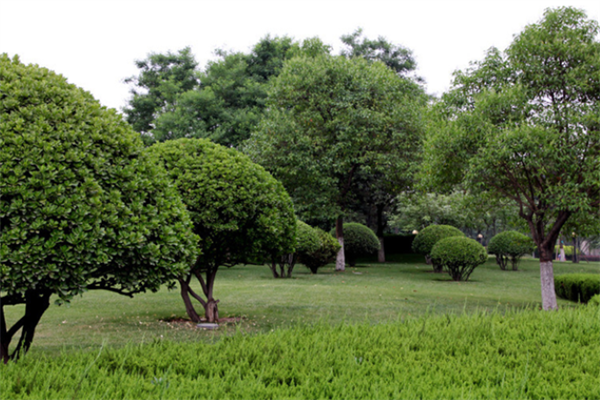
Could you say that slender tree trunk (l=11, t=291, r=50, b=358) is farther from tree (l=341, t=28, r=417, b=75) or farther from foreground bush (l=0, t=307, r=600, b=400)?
tree (l=341, t=28, r=417, b=75)

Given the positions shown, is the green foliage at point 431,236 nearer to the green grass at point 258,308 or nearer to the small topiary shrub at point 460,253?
the small topiary shrub at point 460,253

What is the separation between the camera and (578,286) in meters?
13.1

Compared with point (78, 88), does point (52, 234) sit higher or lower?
lower

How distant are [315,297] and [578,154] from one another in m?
6.85

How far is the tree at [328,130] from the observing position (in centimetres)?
1959

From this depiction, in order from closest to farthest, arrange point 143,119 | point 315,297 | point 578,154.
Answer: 1. point 578,154
2. point 315,297
3. point 143,119

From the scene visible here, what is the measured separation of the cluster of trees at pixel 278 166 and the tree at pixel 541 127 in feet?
0.12

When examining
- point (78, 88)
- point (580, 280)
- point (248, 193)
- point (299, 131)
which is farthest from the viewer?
point (299, 131)

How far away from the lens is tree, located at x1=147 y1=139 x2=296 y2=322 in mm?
7039

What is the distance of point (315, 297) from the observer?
11.8m

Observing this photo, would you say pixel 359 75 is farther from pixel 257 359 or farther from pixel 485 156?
pixel 257 359

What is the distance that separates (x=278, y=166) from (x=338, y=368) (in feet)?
56.7

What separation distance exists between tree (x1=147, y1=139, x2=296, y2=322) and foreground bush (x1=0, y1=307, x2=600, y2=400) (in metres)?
3.50

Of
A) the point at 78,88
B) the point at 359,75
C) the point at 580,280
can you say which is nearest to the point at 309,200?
the point at 359,75
